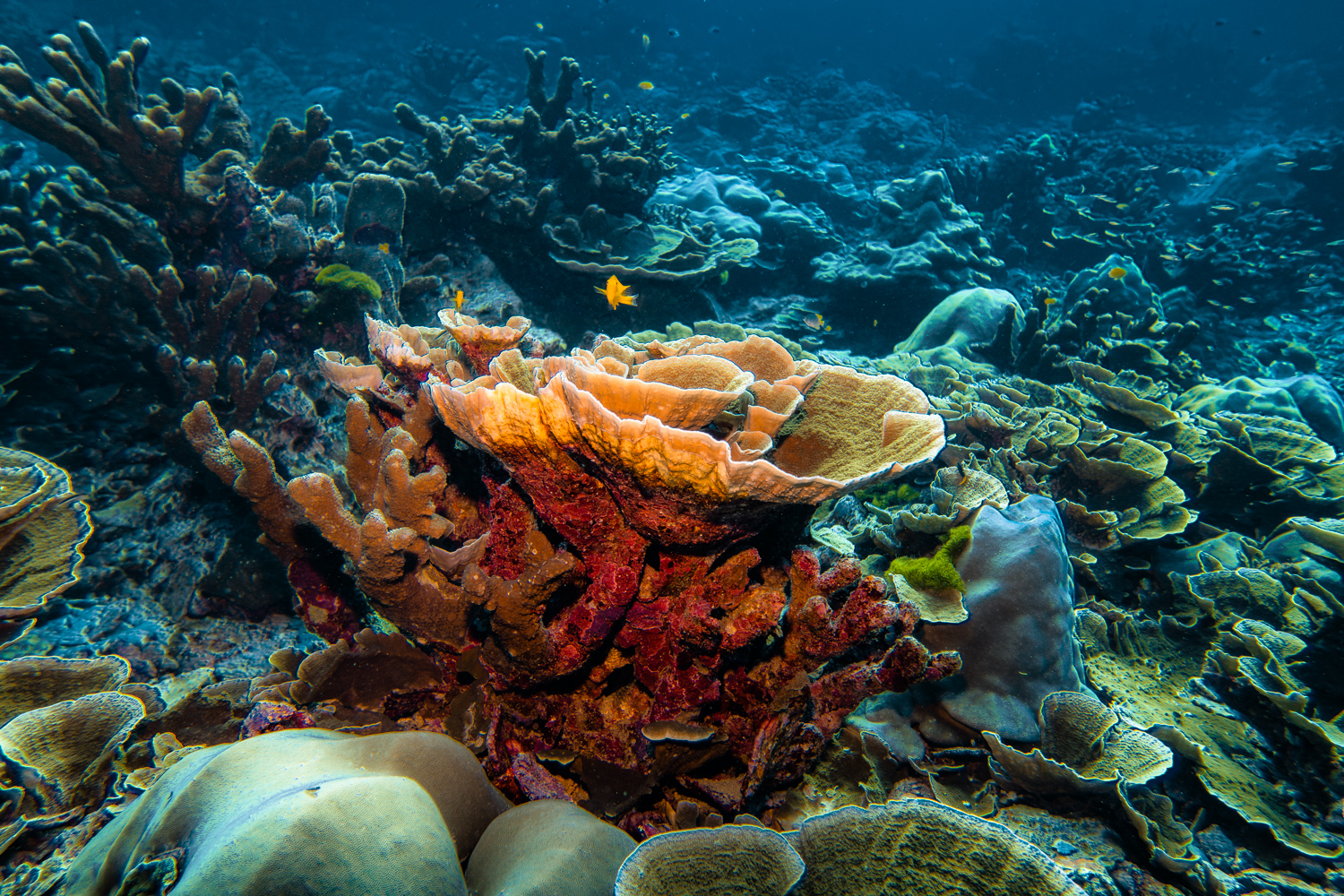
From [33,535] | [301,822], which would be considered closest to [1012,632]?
[301,822]

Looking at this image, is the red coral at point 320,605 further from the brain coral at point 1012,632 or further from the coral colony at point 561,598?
the brain coral at point 1012,632

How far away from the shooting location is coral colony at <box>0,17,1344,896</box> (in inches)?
53.1

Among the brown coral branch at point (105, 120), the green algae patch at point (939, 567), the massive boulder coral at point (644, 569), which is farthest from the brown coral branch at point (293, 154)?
the green algae patch at point (939, 567)

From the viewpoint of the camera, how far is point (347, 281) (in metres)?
4.57

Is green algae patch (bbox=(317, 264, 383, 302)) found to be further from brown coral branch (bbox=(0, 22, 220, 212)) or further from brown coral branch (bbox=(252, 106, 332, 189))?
brown coral branch (bbox=(252, 106, 332, 189))

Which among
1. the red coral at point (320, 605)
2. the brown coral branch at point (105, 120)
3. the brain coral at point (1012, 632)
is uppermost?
the brown coral branch at point (105, 120)

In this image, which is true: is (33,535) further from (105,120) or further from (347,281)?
(105,120)

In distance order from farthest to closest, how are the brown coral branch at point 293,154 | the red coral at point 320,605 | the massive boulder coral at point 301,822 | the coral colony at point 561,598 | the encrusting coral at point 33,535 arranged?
the brown coral branch at point 293,154
the red coral at point 320,605
the encrusting coral at point 33,535
the coral colony at point 561,598
the massive boulder coral at point 301,822

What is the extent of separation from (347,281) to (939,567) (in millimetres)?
5158

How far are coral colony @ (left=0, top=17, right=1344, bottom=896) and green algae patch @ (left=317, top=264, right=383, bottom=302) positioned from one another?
4 cm

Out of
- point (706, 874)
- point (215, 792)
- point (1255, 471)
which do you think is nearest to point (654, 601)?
point (706, 874)

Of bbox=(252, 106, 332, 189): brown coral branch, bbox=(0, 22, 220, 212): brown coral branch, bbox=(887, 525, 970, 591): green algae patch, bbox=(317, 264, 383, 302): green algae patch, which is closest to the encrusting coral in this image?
bbox=(317, 264, 383, 302): green algae patch

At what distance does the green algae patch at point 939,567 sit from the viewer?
2643 mm

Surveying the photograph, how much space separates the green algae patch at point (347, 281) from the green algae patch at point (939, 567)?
4.86 m
